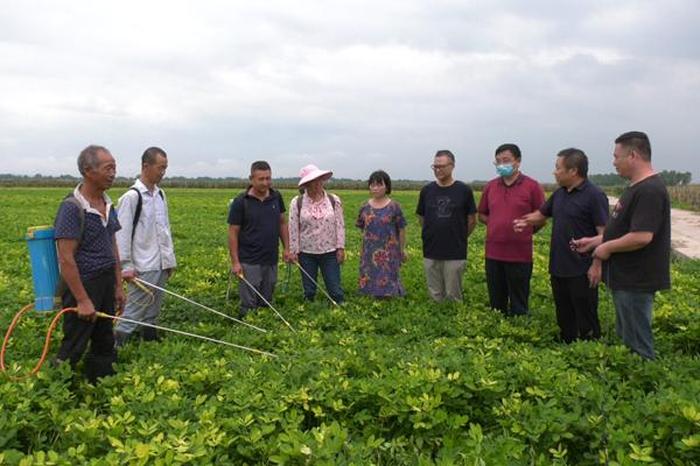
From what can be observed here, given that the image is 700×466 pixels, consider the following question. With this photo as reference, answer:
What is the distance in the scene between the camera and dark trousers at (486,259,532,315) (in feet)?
22.4

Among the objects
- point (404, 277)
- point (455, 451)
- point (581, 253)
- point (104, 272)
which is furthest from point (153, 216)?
point (404, 277)

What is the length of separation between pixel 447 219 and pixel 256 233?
2.41 metres

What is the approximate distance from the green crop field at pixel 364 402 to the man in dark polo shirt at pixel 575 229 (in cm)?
54

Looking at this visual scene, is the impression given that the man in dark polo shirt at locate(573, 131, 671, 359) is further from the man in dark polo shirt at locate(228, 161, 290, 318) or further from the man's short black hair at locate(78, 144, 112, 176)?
the man's short black hair at locate(78, 144, 112, 176)

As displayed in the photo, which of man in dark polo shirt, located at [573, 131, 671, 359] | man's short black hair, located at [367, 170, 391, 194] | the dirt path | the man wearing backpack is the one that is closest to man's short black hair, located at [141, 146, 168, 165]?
the man wearing backpack

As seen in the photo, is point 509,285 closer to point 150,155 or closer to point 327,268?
point 327,268

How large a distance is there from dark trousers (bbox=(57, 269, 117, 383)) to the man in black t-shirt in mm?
4006

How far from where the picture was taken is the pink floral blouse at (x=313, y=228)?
291 inches

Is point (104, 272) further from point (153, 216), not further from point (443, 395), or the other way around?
point (443, 395)

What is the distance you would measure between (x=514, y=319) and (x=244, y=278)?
3293 millimetres

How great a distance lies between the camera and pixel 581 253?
19.4ft

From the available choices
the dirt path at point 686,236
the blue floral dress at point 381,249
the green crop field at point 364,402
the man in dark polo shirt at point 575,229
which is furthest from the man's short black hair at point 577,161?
the dirt path at point 686,236

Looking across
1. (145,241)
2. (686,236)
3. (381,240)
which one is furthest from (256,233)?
(686,236)

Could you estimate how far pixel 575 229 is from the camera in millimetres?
5996
